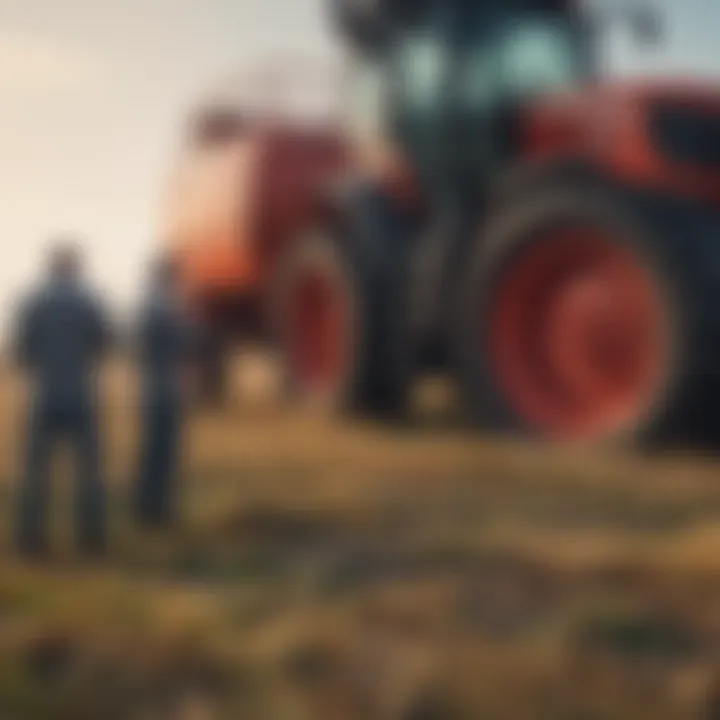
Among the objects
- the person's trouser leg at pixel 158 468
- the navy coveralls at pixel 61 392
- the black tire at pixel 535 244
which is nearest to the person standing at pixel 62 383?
the navy coveralls at pixel 61 392

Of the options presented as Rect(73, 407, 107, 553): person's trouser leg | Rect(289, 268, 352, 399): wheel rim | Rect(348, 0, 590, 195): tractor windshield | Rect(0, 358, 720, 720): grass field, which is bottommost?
Rect(0, 358, 720, 720): grass field

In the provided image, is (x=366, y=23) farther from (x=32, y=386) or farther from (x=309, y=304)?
(x=32, y=386)

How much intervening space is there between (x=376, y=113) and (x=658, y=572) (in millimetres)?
1724

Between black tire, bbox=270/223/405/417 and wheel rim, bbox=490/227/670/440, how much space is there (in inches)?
13.1

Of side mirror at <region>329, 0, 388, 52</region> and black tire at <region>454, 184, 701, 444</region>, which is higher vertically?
side mirror at <region>329, 0, 388, 52</region>

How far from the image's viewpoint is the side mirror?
3.43m

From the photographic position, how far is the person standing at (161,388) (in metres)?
2.42

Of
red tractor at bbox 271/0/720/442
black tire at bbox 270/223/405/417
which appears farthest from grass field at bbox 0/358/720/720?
black tire at bbox 270/223/405/417

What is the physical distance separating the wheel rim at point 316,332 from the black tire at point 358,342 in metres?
0.02

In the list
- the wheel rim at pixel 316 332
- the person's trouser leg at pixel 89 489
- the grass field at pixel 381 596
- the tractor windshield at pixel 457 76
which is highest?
the tractor windshield at pixel 457 76

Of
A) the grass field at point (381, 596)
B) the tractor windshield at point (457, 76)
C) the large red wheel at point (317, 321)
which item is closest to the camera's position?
the grass field at point (381, 596)

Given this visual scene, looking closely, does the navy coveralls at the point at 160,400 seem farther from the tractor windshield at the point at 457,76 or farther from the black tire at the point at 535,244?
the tractor windshield at the point at 457,76

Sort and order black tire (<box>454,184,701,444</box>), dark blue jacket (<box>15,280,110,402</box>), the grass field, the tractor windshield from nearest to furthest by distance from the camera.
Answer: the grass field < dark blue jacket (<box>15,280,110,402</box>) < black tire (<box>454,184,701,444</box>) < the tractor windshield

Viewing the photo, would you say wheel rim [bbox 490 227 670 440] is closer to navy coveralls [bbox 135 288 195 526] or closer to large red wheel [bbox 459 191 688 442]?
large red wheel [bbox 459 191 688 442]
